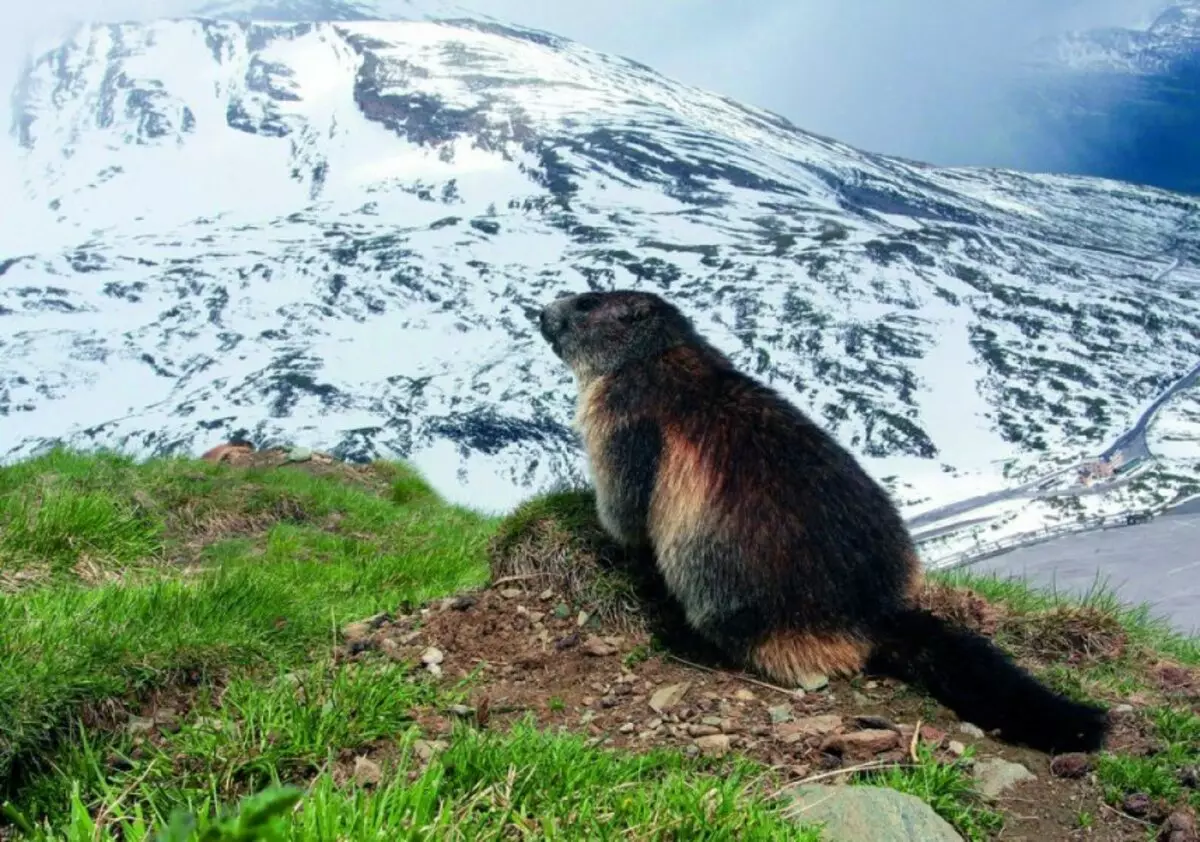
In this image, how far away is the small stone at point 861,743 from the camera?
14.5 ft

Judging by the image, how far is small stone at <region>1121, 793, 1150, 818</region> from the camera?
416 cm

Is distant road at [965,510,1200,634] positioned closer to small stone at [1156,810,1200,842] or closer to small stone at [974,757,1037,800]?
small stone at [974,757,1037,800]

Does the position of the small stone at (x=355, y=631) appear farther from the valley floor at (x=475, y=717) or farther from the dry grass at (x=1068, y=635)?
the dry grass at (x=1068, y=635)

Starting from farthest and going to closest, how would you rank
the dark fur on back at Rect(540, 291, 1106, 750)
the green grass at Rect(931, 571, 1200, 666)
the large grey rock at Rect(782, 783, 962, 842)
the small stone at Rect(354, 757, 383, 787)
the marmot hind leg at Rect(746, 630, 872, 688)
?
the green grass at Rect(931, 571, 1200, 666) < the marmot hind leg at Rect(746, 630, 872, 688) < the dark fur on back at Rect(540, 291, 1106, 750) < the small stone at Rect(354, 757, 383, 787) < the large grey rock at Rect(782, 783, 962, 842)

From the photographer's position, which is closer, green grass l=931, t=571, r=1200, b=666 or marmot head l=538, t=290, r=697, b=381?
green grass l=931, t=571, r=1200, b=666

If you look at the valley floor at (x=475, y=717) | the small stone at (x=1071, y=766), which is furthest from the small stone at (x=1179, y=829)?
the small stone at (x=1071, y=766)

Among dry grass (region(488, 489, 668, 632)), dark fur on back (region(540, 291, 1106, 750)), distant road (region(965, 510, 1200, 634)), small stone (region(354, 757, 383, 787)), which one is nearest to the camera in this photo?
small stone (region(354, 757, 383, 787))

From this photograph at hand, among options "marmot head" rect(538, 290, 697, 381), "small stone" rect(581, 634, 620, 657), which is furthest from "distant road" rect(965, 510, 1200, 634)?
"small stone" rect(581, 634, 620, 657)

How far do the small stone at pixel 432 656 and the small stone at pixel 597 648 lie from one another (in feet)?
2.86

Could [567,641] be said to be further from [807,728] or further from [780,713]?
[807,728]

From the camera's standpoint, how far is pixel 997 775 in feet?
14.2

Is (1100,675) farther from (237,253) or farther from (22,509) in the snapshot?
(237,253)

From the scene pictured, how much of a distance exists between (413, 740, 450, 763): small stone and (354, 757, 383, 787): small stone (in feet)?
0.58

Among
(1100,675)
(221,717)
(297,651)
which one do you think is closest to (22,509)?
(297,651)
